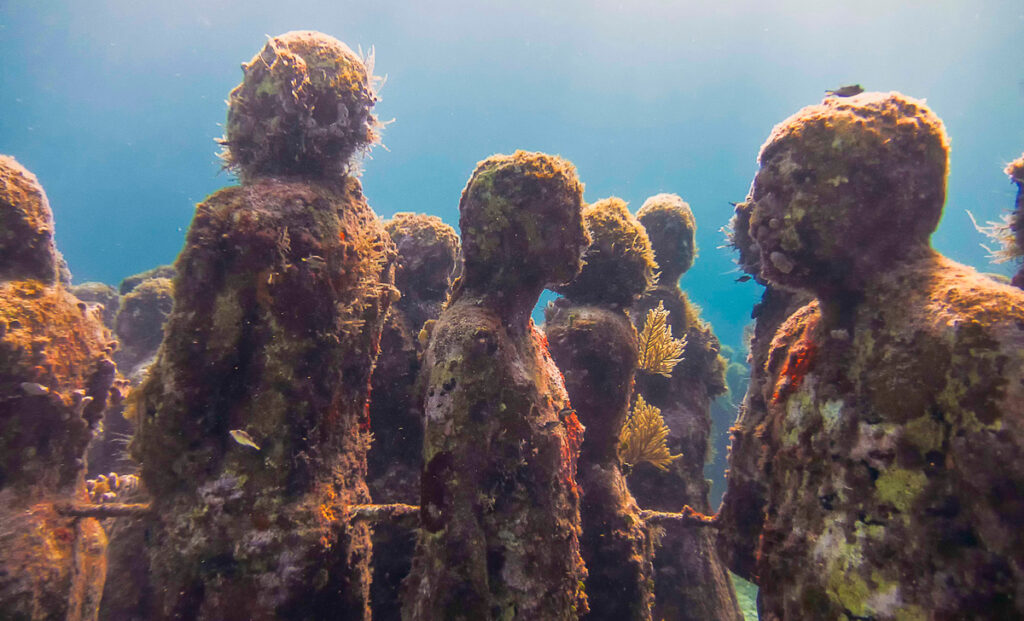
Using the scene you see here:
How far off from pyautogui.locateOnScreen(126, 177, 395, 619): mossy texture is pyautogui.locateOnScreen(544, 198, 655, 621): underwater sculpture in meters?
2.73

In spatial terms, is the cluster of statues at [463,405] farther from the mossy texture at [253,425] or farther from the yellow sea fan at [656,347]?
the yellow sea fan at [656,347]

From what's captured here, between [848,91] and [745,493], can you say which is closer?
[745,493]

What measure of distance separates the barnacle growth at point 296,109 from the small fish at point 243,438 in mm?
2555

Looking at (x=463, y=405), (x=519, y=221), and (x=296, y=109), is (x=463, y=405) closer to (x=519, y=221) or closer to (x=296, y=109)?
(x=519, y=221)

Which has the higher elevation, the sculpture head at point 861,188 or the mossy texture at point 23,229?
the mossy texture at point 23,229

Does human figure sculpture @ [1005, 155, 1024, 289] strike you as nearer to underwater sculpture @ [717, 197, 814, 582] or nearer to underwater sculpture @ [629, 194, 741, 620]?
underwater sculpture @ [717, 197, 814, 582]

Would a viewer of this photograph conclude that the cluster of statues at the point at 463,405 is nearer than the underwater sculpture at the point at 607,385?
Yes

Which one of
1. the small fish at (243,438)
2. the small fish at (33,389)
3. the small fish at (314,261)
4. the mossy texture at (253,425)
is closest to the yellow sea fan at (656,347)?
the mossy texture at (253,425)

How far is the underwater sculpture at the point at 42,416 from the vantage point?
335 centimetres

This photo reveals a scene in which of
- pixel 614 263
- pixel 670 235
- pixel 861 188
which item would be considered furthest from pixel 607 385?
pixel 670 235

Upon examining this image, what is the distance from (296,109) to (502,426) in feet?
11.9

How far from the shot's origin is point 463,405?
3.52m

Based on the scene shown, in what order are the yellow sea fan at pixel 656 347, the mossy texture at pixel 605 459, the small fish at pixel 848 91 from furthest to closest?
1. the yellow sea fan at pixel 656 347
2. the mossy texture at pixel 605 459
3. the small fish at pixel 848 91

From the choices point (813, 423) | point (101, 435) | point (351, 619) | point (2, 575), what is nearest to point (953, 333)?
point (813, 423)
